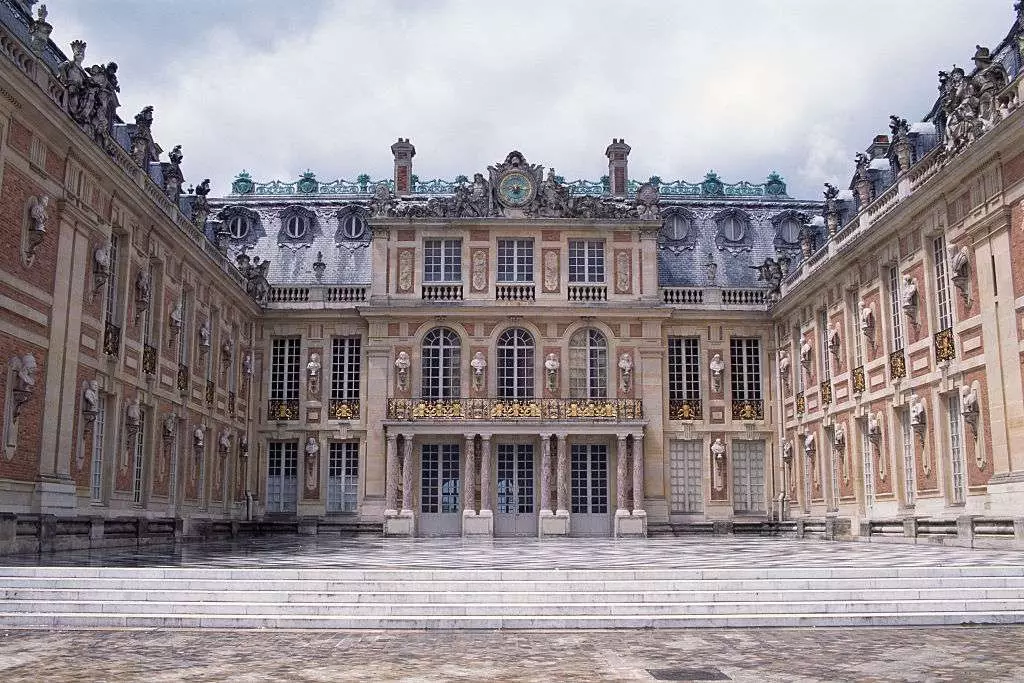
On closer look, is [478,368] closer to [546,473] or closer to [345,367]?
[546,473]

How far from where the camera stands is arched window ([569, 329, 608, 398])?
32.8 metres

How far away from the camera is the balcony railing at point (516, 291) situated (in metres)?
32.9

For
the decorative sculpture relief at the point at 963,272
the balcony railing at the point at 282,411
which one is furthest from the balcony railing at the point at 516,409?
the decorative sculpture relief at the point at 963,272

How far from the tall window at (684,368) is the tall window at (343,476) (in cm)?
1046

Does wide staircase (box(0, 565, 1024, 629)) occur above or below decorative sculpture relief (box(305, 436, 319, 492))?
below

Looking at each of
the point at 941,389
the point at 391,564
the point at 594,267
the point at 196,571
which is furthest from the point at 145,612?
the point at 594,267

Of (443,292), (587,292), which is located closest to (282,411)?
(443,292)

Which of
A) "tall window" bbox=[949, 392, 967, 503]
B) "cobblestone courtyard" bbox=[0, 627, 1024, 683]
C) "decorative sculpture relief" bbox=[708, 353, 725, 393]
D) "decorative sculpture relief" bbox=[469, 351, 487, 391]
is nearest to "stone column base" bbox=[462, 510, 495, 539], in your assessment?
"decorative sculpture relief" bbox=[469, 351, 487, 391]

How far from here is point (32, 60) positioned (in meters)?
17.1

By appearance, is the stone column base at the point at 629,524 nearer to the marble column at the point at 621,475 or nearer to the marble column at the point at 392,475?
the marble column at the point at 621,475

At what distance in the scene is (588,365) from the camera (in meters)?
32.8

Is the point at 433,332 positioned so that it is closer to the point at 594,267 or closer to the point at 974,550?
the point at 594,267

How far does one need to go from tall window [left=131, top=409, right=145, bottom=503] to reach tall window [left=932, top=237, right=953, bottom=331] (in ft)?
57.7

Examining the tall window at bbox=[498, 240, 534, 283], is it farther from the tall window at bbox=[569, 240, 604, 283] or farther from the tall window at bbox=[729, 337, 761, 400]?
the tall window at bbox=[729, 337, 761, 400]
